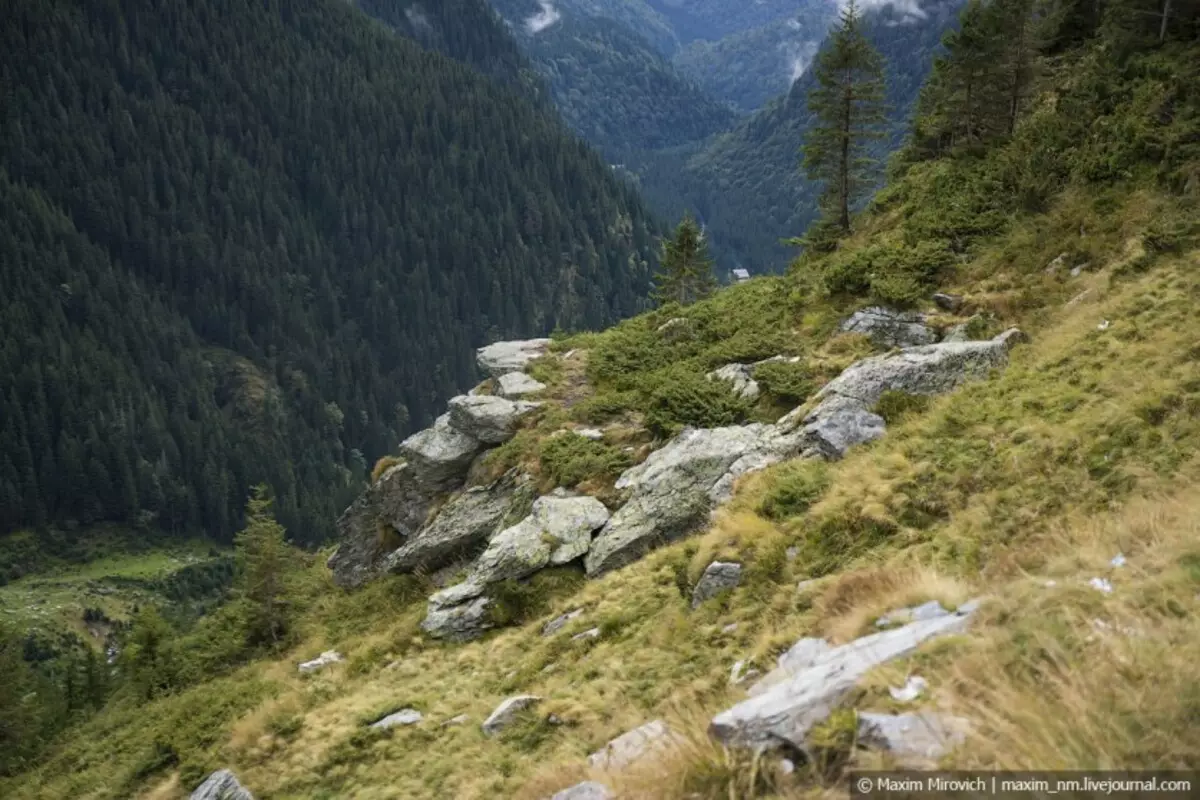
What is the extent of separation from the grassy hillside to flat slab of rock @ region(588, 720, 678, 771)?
0.25 meters

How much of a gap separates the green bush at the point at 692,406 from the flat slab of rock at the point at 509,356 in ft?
29.3

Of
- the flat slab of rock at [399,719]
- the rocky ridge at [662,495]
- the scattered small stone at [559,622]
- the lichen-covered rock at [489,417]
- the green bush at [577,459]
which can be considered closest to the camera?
the flat slab of rock at [399,719]

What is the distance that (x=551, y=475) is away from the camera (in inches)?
832

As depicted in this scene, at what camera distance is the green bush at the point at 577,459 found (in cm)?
2022

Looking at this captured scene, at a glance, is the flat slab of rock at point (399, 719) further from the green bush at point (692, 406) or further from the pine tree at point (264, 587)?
the pine tree at point (264, 587)

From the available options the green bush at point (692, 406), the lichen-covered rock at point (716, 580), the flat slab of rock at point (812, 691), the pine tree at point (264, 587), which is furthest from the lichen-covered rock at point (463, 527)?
the flat slab of rock at point (812, 691)

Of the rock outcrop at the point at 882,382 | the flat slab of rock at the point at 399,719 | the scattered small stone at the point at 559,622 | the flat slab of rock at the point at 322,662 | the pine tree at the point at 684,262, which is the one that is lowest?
the flat slab of rock at the point at 399,719

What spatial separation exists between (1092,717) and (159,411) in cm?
17780

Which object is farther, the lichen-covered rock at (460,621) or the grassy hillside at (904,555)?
the lichen-covered rock at (460,621)

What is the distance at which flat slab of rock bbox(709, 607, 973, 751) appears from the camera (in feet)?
17.5

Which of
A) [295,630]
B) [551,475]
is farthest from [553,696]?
[295,630]

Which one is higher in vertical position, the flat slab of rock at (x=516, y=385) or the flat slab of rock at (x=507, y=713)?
the flat slab of rock at (x=516, y=385)

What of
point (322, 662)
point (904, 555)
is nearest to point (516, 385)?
point (322, 662)

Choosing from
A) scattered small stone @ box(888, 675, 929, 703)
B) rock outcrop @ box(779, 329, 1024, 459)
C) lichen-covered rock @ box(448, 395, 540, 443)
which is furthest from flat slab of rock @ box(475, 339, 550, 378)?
scattered small stone @ box(888, 675, 929, 703)
